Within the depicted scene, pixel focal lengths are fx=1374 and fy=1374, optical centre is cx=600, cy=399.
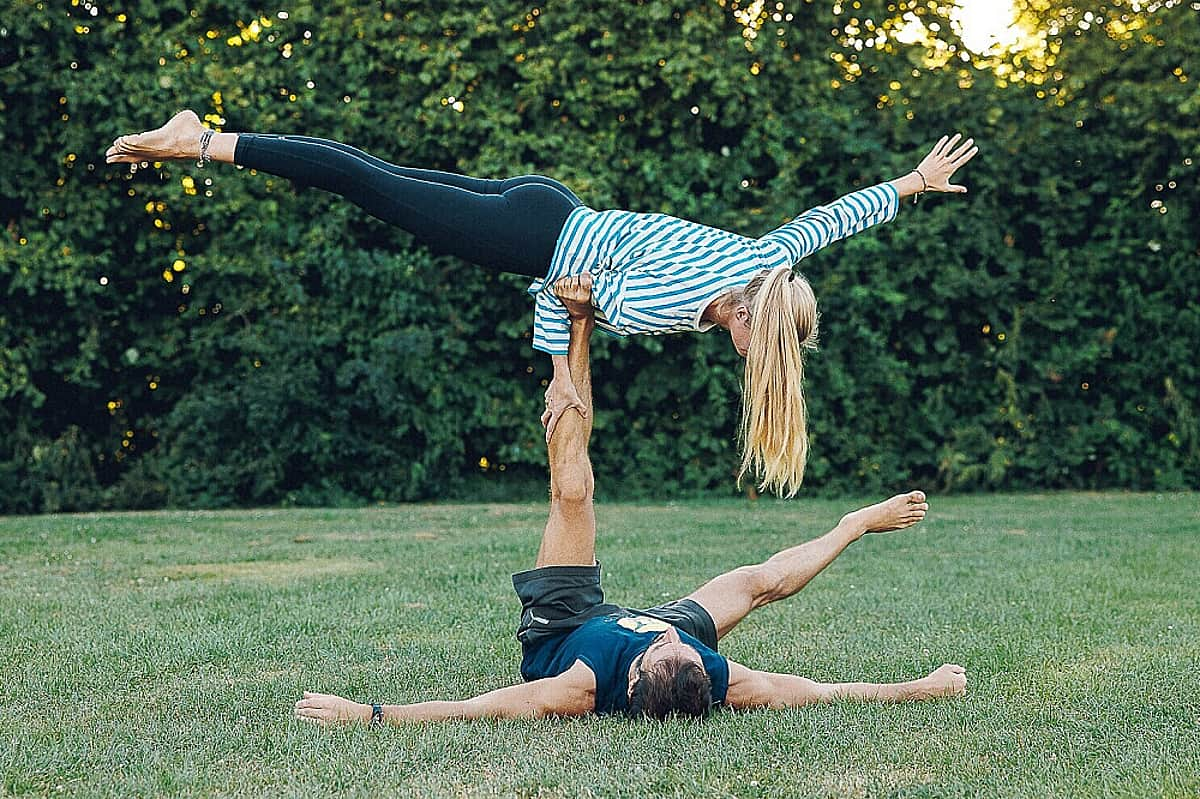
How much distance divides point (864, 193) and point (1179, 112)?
7.75 meters

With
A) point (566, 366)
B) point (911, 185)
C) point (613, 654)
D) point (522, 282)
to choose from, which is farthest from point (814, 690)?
point (522, 282)

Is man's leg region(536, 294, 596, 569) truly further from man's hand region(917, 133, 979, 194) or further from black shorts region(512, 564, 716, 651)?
man's hand region(917, 133, 979, 194)

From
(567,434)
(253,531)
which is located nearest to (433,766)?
(567,434)

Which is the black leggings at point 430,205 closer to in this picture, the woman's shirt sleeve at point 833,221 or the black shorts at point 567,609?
the woman's shirt sleeve at point 833,221

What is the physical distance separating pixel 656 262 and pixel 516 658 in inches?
61.8

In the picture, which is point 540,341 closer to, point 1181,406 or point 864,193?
point 864,193

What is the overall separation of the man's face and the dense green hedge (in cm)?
694

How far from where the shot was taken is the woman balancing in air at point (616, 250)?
409 cm

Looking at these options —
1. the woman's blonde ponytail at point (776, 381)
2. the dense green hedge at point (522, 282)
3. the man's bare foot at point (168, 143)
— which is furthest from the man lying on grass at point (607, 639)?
the dense green hedge at point (522, 282)

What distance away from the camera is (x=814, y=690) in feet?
13.4

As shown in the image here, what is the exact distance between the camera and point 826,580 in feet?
22.4

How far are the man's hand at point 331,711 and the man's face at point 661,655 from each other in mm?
750

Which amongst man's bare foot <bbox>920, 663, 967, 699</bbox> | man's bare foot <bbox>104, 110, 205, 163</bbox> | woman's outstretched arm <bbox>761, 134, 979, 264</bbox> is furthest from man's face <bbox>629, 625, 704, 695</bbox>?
man's bare foot <bbox>104, 110, 205, 163</bbox>

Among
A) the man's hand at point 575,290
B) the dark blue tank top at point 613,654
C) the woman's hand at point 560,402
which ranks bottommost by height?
the dark blue tank top at point 613,654
